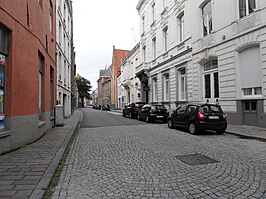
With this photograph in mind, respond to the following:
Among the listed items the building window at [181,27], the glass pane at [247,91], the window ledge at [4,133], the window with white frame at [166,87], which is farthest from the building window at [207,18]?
the window ledge at [4,133]

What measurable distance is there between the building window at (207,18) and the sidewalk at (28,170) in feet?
43.7

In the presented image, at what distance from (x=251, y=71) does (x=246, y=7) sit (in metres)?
3.65

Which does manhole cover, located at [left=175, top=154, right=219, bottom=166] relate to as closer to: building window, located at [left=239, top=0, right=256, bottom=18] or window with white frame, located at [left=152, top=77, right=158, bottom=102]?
building window, located at [left=239, top=0, right=256, bottom=18]

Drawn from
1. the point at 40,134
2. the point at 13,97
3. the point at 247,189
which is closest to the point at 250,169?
→ the point at 247,189

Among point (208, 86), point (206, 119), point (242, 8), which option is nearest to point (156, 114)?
point (208, 86)

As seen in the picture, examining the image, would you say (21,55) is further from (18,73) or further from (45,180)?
(45,180)

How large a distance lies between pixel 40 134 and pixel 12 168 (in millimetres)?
4563

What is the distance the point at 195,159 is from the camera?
6105 mm

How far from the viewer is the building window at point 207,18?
1602cm

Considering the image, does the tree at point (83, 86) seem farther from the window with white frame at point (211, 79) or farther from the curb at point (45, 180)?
the curb at point (45, 180)

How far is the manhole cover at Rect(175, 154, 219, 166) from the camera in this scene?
228 inches

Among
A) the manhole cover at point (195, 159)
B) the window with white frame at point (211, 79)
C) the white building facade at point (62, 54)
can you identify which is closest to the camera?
the manhole cover at point (195, 159)

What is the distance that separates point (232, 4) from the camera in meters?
13.5

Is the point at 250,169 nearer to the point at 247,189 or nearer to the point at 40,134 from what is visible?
the point at 247,189
